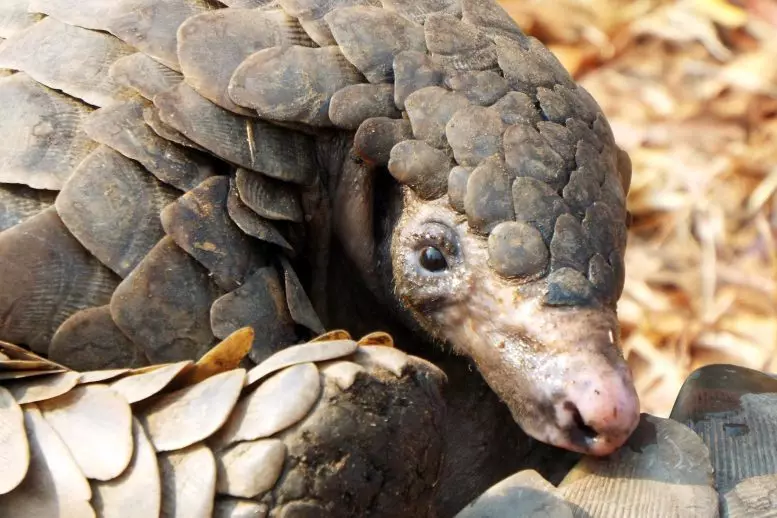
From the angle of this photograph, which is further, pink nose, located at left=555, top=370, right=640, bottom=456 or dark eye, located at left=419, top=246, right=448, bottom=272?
dark eye, located at left=419, top=246, right=448, bottom=272

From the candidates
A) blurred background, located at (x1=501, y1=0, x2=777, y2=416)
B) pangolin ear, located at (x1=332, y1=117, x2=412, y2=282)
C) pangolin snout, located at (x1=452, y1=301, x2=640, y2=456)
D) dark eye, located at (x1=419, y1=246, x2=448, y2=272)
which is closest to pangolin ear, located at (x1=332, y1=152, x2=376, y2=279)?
pangolin ear, located at (x1=332, y1=117, x2=412, y2=282)

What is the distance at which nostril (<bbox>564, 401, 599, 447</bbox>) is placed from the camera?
1.47m

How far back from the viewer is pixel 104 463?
4.09 feet

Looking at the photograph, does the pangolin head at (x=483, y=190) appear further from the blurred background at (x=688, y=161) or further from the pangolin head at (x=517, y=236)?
the blurred background at (x=688, y=161)

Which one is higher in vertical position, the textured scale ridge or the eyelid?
the textured scale ridge

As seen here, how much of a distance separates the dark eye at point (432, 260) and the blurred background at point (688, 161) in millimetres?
2146

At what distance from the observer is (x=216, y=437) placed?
1255mm

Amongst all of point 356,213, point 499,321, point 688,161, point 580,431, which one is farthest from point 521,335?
point 688,161

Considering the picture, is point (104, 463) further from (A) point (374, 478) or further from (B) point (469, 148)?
(B) point (469, 148)

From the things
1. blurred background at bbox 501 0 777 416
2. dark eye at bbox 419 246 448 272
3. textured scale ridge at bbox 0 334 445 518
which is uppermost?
textured scale ridge at bbox 0 334 445 518

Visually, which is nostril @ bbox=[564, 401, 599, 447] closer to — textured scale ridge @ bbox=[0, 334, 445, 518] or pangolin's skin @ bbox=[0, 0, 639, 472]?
pangolin's skin @ bbox=[0, 0, 639, 472]

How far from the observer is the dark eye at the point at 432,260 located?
1663 millimetres

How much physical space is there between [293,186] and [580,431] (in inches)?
22.2

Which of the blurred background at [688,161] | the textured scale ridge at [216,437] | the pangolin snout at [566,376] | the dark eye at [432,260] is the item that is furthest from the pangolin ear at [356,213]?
the blurred background at [688,161]
